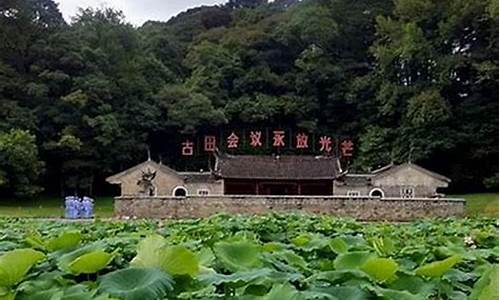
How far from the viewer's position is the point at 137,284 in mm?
1247

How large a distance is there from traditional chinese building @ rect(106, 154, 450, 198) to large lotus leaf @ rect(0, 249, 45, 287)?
23867 millimetres

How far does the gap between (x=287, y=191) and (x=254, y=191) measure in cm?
122

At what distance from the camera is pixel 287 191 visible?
2600 cm

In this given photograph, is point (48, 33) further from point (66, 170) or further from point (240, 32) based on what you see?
point (240, 32)

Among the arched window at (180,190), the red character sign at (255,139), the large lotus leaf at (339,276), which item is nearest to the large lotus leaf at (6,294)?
the large lotus leaf at (339,276)

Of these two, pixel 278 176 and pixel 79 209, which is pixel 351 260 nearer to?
pixel 79 209

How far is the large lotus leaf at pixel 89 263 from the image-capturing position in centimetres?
141

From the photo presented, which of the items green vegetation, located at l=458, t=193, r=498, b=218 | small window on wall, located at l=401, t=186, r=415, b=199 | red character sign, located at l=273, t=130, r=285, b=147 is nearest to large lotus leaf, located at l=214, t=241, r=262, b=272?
green vegetation, located at l=458, t=193, r=498, b=218

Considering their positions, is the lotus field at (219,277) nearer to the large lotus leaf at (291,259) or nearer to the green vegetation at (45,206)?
the large lotus leaf at (291,259)

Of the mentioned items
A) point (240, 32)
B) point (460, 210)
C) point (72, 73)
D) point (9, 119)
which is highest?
point (240, 32)

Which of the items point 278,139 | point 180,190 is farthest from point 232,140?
point 180,190

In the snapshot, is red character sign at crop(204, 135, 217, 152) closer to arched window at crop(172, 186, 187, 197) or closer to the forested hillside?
the forested hillside

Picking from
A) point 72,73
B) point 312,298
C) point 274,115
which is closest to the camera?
point 312,298

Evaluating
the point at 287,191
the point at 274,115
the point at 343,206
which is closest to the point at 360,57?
the point at 274,115
